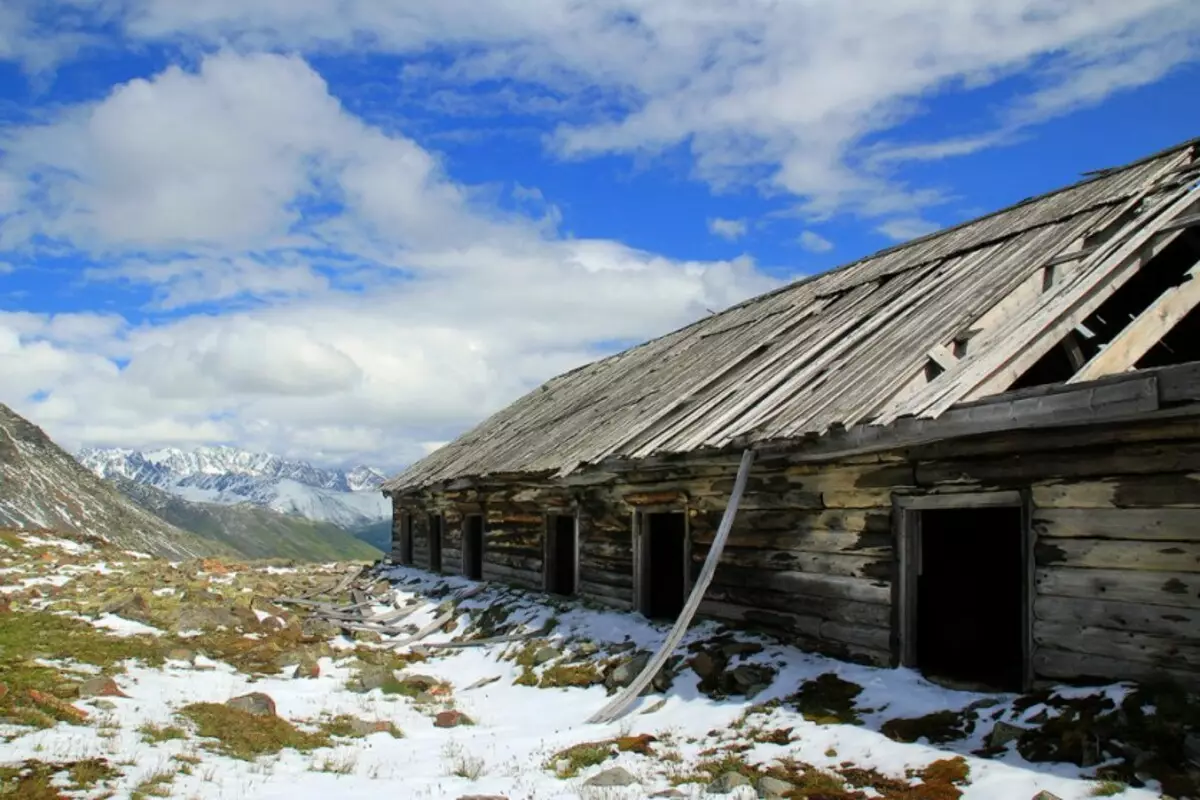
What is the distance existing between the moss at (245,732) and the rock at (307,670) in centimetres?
258

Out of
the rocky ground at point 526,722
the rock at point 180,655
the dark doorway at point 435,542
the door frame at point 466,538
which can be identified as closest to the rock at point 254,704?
the rocky ground at point 526,722

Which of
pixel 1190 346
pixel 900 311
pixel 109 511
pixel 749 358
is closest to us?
pixel 1190 346

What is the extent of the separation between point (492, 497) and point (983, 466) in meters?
12.2

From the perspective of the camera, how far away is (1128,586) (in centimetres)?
698

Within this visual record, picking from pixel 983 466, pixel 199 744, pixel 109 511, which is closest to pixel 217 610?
pixel 199 744

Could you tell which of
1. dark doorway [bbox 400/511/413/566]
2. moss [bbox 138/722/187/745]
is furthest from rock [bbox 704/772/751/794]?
dark doorway [bbox 400/511/413/566]

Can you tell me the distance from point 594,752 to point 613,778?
0.78 m

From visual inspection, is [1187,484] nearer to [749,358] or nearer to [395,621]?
[749,358]

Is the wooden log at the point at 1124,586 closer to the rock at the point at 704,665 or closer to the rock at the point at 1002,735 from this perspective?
the rock at the point at 1002,735

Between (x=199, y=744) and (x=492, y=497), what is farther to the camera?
(x=492, y=497)

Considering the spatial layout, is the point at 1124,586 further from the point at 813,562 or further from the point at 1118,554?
the point at 813,562

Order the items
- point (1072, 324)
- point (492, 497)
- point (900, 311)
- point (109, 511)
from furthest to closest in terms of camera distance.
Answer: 1. point (109, 511)
2. point (492, 497)
3. point (900, 311)
4. point (1072, 324)

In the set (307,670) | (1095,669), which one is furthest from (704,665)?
(307,670)

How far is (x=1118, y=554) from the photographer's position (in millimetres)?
7055
